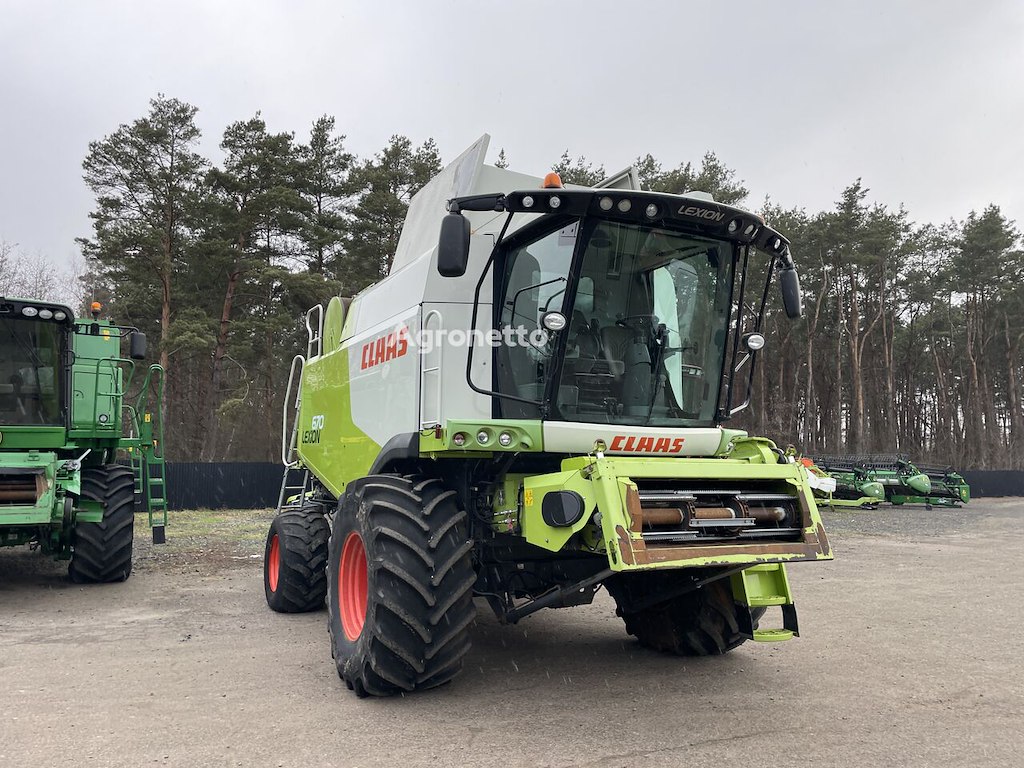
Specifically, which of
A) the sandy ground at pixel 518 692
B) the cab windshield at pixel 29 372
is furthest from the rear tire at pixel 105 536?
the cab windshield at pixel 29 372

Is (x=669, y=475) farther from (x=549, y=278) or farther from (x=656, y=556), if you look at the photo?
(x=549, y=278)

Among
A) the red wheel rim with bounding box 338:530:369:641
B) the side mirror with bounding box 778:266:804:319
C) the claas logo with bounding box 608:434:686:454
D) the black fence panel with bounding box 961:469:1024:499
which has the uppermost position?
the side mirror with bounding box 778:266:804:319

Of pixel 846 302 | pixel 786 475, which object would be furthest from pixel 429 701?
pixel 846 302

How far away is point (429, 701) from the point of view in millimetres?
4570

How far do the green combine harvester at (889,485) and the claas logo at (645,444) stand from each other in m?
20.0

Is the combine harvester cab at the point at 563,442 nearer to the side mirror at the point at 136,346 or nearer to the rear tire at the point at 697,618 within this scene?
the rear tire at the point at 697,618

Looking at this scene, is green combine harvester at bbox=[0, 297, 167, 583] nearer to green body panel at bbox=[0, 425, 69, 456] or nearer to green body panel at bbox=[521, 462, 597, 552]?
green body panel at bbox=[0, 425, 69, 456]

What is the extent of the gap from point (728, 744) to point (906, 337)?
4986cm

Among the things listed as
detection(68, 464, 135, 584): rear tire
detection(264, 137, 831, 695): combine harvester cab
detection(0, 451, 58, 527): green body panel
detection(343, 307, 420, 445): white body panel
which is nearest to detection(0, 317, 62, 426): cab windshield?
detection(0, 451, 58, 527): green body panel

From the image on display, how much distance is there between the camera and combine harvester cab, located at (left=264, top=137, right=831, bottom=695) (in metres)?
4.32

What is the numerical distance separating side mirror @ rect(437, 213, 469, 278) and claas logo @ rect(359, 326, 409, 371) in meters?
1.15

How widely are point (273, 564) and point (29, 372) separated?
363cm

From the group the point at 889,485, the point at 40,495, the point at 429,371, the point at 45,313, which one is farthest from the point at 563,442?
the point at 889,485

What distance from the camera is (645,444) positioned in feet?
15.9
